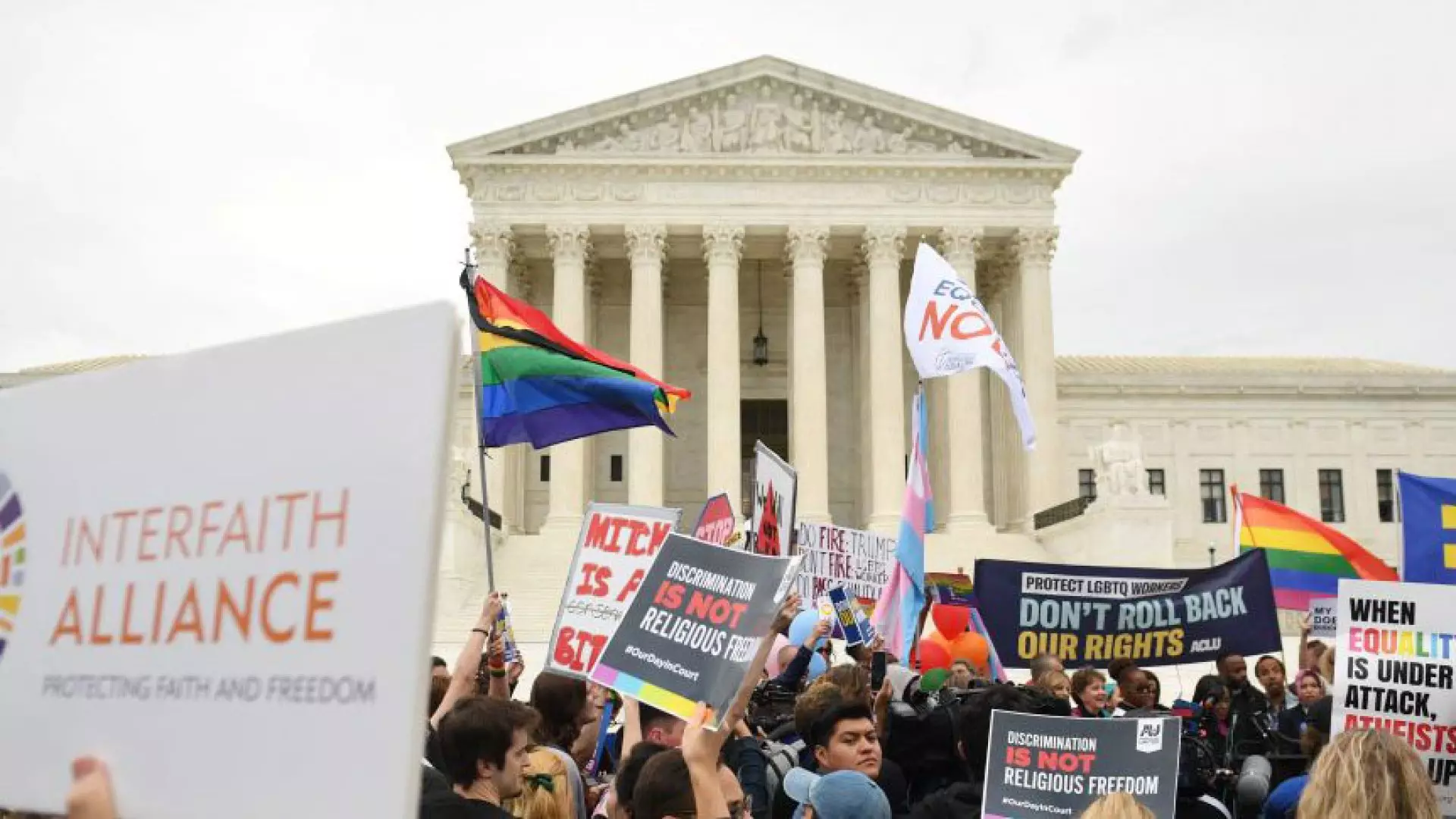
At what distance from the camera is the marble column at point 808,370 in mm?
43344

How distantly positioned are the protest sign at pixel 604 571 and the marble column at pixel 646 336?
111ft

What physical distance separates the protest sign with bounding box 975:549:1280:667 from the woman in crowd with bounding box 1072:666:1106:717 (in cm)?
299

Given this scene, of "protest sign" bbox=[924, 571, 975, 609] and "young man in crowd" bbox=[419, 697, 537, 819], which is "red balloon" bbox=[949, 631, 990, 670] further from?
"young man in crowd" bbox=[419, 697, 537, 819]

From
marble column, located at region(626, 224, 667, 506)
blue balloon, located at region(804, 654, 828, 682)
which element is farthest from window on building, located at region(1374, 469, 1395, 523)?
blue balloon, located at region(804, 654, 828, 682)

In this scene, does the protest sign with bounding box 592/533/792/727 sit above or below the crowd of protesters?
above

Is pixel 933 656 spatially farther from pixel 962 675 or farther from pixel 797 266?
pixel 797 266

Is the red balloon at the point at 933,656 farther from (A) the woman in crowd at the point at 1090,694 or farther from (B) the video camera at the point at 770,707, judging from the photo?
(A) the woman in crowd at the point at 1090,694

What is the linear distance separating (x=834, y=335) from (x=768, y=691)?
4289 cm

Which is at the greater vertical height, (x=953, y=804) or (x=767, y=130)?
(x=767, y=130)

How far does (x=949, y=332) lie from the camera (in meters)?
16.1

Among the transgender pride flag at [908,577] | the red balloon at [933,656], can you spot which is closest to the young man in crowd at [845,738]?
the transgender pride flag at [908,577]

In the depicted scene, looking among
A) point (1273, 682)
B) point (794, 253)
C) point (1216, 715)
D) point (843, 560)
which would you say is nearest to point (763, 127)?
point (794, 253)

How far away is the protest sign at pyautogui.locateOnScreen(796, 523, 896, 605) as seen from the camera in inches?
548

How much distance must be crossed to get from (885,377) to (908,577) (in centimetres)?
3137
